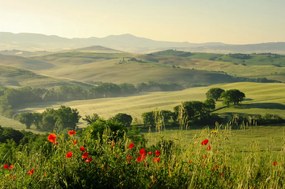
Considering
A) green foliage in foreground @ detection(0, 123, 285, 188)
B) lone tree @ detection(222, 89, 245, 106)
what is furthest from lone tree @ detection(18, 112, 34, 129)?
green foliage in foreground @ detection(0, 123, 285, 188)

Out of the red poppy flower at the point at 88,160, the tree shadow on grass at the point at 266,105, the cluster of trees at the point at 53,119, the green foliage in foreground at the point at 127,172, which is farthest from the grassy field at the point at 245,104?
the red poppy flower at the point at 88,160

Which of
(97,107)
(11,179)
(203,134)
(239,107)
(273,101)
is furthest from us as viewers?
(97,107)

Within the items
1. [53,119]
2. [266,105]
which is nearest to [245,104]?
[266,105]

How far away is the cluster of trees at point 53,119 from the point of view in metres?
97.6

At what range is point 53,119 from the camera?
100750 millimetres

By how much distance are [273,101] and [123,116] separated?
1735 inches

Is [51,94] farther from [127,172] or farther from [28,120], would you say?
[127,172]

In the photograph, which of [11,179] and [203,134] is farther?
[203,134]

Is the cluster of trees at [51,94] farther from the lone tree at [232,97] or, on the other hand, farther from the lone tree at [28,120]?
the lone tree at [232,97]

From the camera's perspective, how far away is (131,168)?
30.3 ft

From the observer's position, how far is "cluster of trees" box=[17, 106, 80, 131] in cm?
9760

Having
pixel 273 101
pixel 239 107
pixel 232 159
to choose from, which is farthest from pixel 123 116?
pixel 232 159

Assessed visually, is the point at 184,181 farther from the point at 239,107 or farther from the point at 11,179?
the point at 239,107

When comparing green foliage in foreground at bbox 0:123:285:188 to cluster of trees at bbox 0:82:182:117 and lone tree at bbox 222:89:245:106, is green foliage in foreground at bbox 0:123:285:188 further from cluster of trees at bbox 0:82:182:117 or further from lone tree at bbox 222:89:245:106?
cluster of trees at bbox 0:82:182:117
